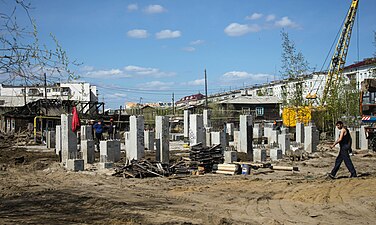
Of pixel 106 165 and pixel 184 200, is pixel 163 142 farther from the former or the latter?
pixel 184 200

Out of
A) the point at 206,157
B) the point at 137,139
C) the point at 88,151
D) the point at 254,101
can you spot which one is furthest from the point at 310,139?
the point at 254,101

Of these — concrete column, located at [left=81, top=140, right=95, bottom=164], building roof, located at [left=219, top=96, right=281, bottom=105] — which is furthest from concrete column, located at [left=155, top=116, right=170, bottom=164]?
building roof, located at [left=219, top=96, right=281, bottom=105]

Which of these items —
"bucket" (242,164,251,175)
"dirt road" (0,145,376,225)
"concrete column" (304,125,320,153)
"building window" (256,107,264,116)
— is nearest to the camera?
"dirt road" (0,145,376,225)

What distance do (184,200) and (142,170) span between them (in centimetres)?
447

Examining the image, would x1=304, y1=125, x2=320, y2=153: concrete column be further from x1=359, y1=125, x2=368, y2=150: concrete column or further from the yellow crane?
the yellow crane

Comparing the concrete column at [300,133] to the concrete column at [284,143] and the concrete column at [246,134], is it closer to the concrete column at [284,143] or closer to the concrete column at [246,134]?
the concrete column at [284,143]

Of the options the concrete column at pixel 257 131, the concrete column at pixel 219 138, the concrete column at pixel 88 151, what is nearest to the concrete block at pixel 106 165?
the concrete column at pixel 88 151

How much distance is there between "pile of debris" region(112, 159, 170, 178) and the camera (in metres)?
13.9

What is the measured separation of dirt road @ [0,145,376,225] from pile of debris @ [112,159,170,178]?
0.48 metres

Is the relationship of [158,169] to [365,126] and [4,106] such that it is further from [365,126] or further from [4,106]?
[4,106]

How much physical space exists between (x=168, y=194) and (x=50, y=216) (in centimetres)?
342

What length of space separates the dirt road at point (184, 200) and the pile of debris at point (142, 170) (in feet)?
1.59

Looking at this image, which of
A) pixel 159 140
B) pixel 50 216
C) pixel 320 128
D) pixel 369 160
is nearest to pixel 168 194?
pixel 50 216

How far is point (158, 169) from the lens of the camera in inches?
555
